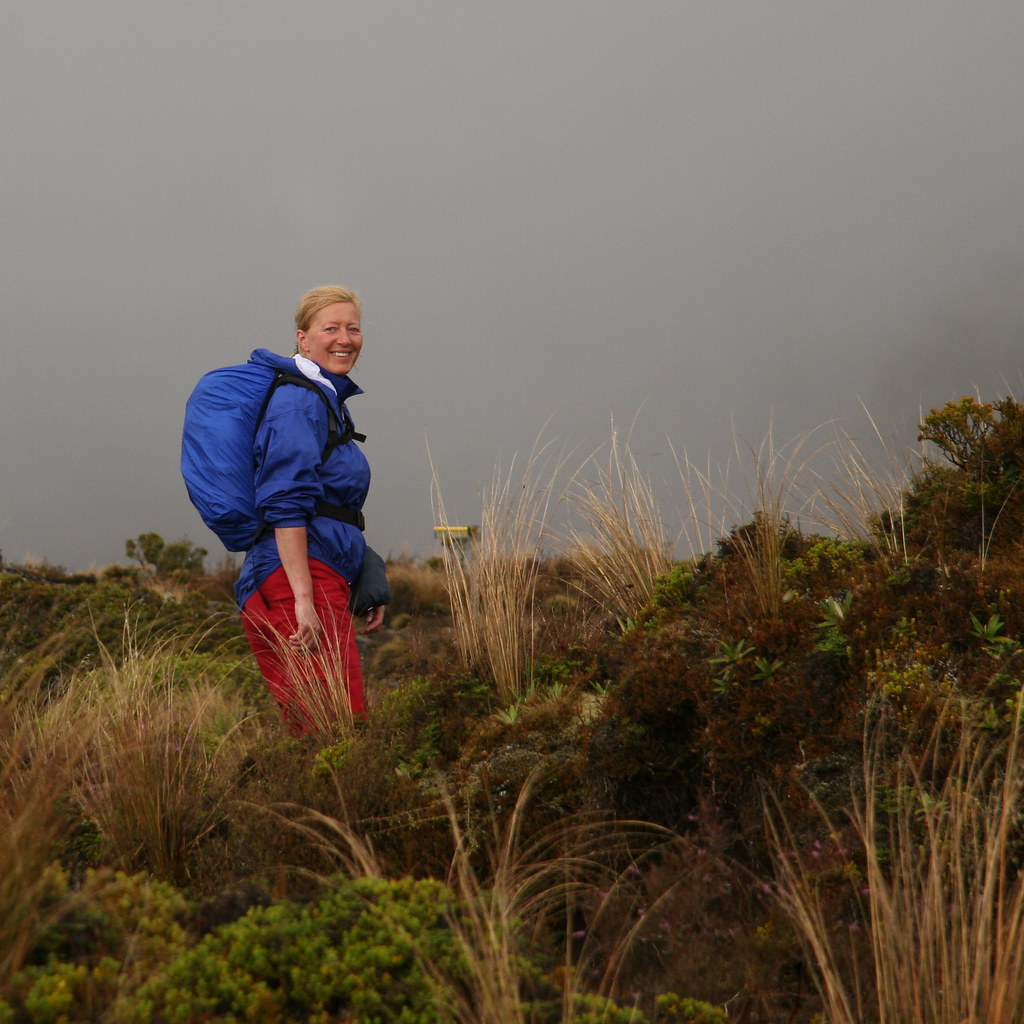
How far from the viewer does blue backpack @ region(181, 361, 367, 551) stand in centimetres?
453

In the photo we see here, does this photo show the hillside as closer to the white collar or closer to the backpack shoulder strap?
the backpack shoulder strap

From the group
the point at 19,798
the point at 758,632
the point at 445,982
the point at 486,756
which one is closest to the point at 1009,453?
the point at 758,632

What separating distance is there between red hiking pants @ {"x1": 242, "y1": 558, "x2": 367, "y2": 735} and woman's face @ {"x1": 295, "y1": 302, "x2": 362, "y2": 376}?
3.29 feet

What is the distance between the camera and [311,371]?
483 centimetres

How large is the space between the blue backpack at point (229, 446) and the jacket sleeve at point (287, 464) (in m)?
0.08

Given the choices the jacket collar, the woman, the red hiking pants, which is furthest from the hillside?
the jacket collar

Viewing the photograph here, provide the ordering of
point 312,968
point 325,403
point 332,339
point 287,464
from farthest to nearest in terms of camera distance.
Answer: point 332,339 → point 325,403 → point 287,464 → point 312,968

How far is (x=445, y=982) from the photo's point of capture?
2.27m

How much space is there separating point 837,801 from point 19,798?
7.84ft

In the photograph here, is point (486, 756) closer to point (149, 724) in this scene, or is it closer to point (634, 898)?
point (149, 724)

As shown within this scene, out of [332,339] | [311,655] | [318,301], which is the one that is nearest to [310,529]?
[311,655]

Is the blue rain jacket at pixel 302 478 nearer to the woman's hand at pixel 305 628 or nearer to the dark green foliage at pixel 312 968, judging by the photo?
the woman's hand at pixel 305 628

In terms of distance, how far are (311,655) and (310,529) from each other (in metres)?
0.57

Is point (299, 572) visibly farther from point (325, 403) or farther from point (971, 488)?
point (971, 488)
